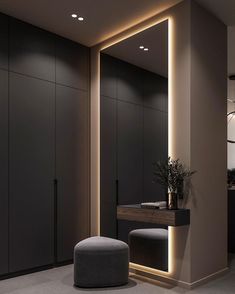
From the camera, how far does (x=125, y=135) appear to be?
4.75 meters

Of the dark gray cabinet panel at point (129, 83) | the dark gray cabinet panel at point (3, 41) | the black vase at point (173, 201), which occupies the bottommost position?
the black vase at point (173, 201)

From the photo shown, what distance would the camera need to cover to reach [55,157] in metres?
4.49

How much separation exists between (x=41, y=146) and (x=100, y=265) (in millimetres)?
1653

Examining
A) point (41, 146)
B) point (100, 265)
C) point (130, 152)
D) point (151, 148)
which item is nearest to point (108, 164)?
point (130, 152)

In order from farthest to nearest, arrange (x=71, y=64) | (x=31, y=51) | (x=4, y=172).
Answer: (x=71, y=64) < (x=31, y=51) < (x=4, y=172)

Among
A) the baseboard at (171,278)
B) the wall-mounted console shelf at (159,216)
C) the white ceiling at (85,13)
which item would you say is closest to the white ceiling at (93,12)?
the white ceiling at (85,13)

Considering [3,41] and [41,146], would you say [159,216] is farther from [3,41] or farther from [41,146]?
[3,41]

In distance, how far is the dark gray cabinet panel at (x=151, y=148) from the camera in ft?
13.4

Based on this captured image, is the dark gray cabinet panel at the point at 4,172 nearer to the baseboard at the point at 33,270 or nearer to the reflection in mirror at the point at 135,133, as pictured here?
the baseboard at the point at 33,270

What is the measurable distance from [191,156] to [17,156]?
2.01 m

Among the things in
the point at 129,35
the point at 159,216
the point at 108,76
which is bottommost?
the point at 159,216

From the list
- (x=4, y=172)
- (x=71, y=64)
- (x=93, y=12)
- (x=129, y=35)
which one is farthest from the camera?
(x=71, y=64)

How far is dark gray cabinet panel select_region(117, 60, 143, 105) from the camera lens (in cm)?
459

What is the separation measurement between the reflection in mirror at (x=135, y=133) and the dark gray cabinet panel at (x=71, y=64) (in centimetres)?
29
